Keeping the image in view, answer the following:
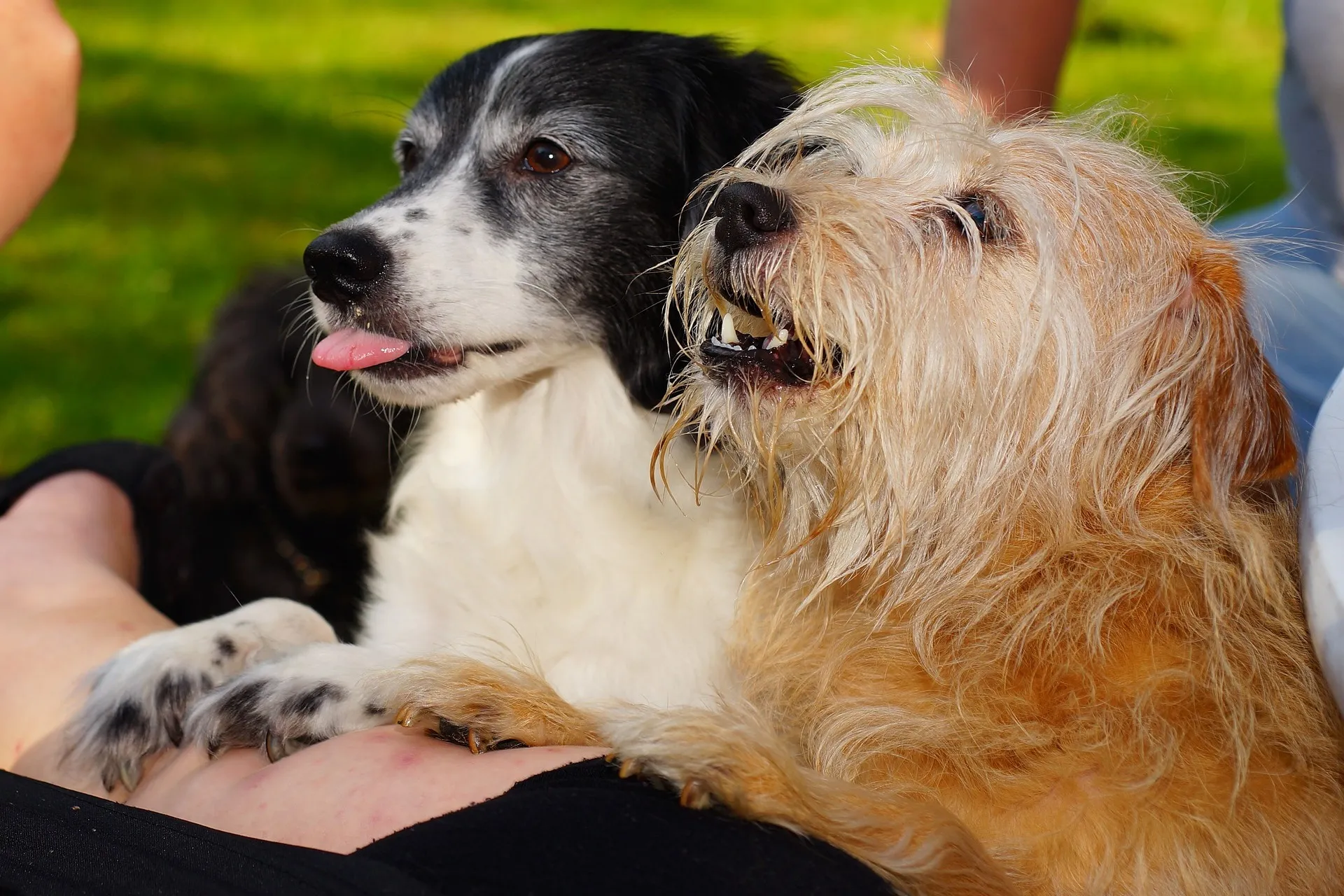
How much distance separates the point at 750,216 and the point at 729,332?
181 millimetres

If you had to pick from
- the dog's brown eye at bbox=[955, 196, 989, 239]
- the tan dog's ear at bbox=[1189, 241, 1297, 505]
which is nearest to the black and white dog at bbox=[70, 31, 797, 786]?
the dog's brown eye at bbox=[955, 196, 989, 239]

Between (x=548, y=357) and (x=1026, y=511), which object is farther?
(x=548, y=357)

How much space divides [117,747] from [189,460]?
149 centimetres

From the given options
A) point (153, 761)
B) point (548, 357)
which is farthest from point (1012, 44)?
point (153, 761)

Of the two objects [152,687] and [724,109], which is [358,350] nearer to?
[152,687]

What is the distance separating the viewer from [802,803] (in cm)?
150

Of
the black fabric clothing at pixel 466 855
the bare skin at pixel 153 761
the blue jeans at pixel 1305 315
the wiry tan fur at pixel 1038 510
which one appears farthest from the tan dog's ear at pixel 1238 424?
the bare skin at pixel 153 761

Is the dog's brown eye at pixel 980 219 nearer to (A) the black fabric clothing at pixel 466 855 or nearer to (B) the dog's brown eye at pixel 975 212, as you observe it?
(B) the dog's brown eye at pixel 975 212

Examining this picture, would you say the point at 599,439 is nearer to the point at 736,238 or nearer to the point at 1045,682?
the point at 736,238

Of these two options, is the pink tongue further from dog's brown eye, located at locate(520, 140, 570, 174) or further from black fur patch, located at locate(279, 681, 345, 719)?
black fur patch, located at locate(279, 681, 345, 719)

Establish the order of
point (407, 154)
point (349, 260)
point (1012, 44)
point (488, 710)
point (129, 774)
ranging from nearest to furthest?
point (488, 710) → point (129, 774) → point (349, 260) → point (407, 154) → point (1012, 44)

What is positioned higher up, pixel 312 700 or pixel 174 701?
pixel 312 700

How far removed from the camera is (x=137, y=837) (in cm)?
139

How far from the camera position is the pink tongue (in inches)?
87.6
